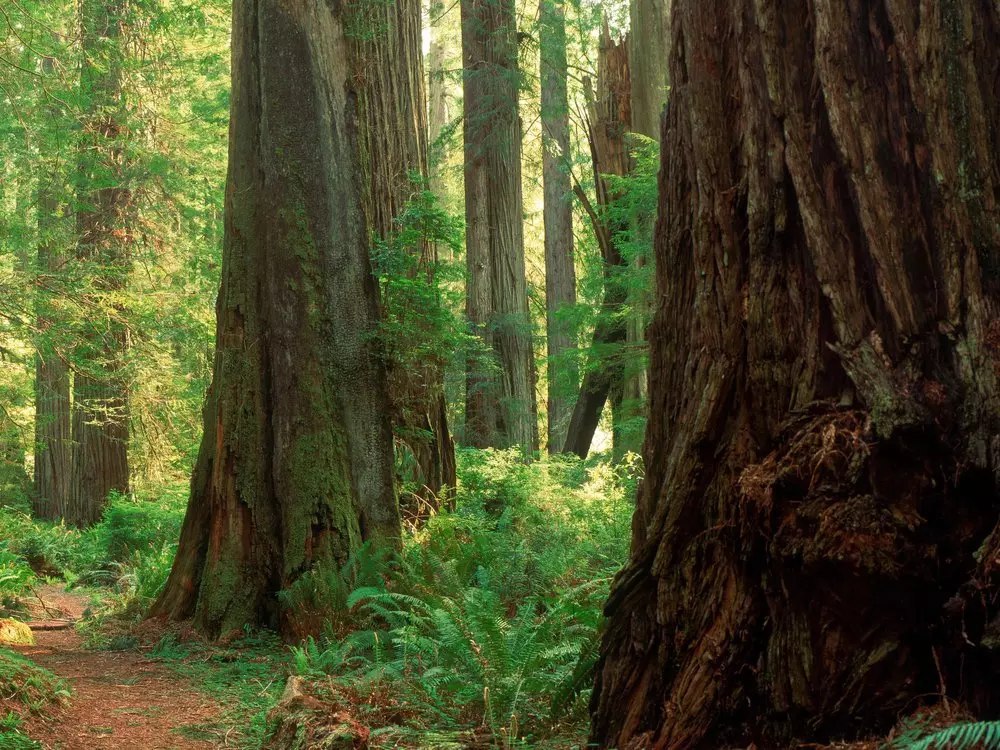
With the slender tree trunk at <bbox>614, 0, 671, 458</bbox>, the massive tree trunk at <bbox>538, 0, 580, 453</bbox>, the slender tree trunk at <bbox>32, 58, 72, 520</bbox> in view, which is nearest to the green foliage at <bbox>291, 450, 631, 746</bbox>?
the slender tree trunk at <bbox>614, 0, 671, 458</bbox>

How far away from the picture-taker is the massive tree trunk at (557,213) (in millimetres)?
16281

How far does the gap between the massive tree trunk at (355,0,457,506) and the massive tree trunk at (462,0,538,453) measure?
5665mm

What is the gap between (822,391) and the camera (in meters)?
2.98

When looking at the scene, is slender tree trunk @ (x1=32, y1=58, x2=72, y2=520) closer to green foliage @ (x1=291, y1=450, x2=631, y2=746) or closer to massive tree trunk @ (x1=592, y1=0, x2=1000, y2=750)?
green foliage @ (x1=291, y1=450, x2=631, y2=746)

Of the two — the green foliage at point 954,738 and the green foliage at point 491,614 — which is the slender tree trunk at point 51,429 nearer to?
the green foliage at point 491,614

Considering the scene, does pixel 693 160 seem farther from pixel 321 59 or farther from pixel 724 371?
pixel 321 59

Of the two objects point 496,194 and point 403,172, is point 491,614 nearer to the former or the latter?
point 403,172

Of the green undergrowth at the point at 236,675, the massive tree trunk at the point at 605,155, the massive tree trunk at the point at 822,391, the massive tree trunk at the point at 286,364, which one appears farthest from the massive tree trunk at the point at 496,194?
the massive tree trunk at the point at 822,391

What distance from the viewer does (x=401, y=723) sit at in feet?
13.0

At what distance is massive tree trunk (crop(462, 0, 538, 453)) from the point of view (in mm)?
14875

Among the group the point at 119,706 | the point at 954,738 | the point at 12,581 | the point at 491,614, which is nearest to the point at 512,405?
the point at 12,581

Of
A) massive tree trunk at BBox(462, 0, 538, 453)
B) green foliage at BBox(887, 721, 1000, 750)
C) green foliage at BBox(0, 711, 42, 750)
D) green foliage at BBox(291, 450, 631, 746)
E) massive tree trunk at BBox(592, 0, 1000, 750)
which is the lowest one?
green foliage at BBox(0, 711, 42, 750)

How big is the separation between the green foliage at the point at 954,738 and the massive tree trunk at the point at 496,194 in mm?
12005

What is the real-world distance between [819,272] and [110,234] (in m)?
13.3
